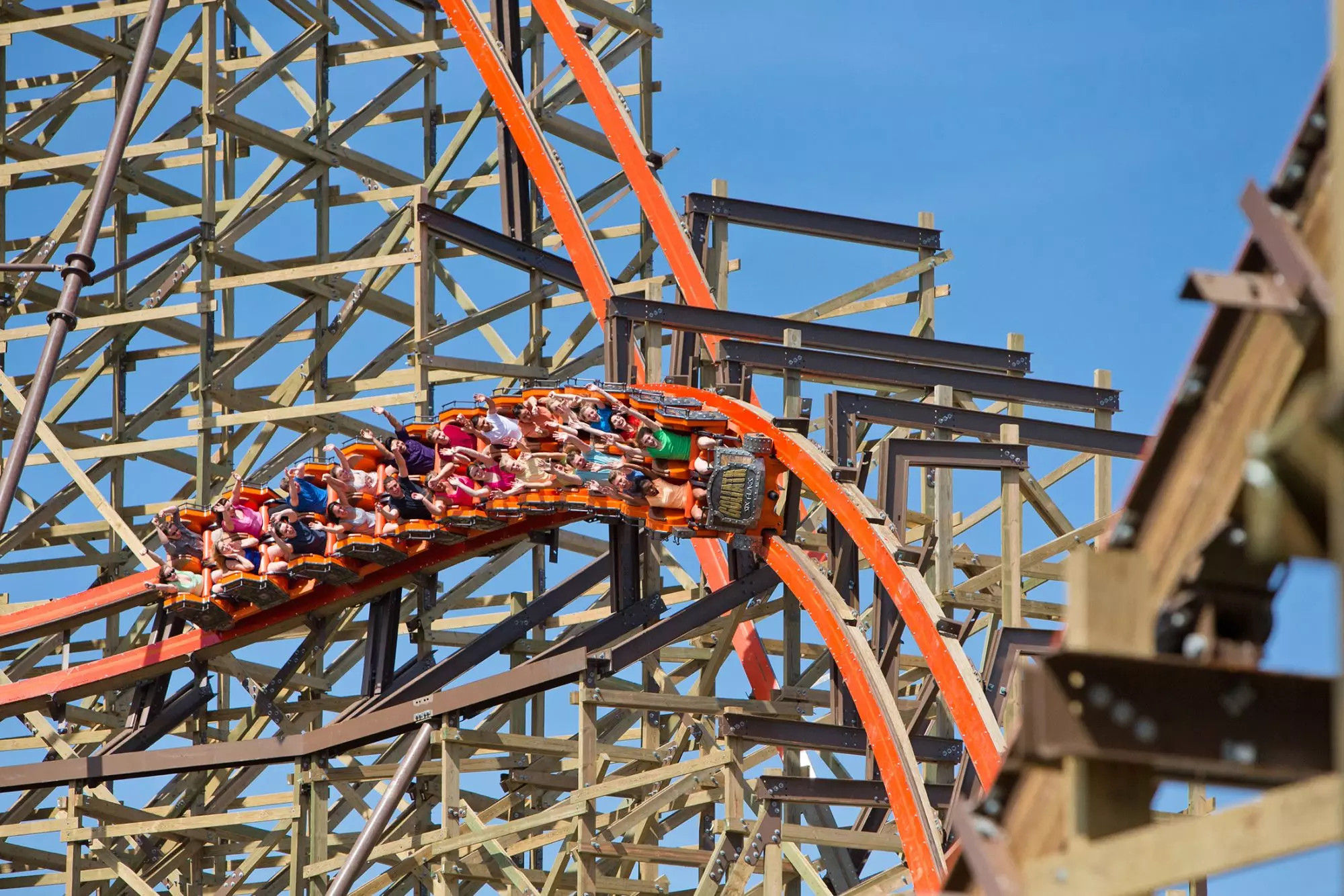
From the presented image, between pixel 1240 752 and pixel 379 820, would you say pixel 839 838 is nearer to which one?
pixel 379 820

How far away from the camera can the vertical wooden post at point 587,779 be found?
57.6 feet

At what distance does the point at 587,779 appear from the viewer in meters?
17.8


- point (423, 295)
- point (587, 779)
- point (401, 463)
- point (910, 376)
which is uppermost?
point (423, 295)

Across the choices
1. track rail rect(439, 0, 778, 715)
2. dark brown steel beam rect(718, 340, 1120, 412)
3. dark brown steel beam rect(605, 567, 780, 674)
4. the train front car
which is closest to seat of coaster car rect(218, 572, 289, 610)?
the train front car

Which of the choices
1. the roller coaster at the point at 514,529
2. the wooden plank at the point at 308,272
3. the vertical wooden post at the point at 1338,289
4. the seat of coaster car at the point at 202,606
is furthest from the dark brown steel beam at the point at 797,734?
the vertical wooden post at the point at 1338,289

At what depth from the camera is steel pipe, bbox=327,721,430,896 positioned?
59.3 feet

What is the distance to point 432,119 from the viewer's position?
2470 centimetres

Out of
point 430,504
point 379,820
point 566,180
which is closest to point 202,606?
point 430,504

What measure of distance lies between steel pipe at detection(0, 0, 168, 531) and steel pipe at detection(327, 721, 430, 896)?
3734 mm

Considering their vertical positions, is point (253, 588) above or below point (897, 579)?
below

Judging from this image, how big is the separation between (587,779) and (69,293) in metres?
5.41

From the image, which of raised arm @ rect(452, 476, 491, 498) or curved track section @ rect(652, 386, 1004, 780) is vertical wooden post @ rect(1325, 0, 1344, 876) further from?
raised arm @ rect(452, 476, 491, 498)

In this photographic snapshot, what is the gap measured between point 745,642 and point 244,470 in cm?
539

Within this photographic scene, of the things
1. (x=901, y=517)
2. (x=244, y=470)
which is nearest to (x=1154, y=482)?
(x=901, y=517)
